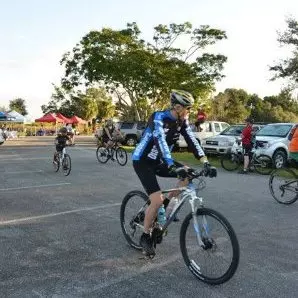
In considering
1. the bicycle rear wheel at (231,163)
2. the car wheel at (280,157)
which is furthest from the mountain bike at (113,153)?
the car wheel at (280,157)

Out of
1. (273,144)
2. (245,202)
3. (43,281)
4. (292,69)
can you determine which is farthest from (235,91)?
(43,281)

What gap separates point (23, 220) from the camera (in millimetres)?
7816

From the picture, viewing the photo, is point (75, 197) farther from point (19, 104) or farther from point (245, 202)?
point (19, 104)

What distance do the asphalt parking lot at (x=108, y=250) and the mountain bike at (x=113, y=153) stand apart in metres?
7.12

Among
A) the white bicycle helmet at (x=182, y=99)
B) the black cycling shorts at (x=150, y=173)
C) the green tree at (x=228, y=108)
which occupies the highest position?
the green tree at (x=228, y=108)

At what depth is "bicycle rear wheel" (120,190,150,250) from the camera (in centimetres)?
590

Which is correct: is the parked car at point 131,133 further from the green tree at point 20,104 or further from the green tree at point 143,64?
the green tree at point 20,104

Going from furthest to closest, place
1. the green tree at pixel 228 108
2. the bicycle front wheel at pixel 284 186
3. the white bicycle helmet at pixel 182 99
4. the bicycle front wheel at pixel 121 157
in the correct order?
the green tree at pixel 228 108, the bicycle front wheel at pixel 121 157, the bicycle front wheel at pixel 284 186, the white bicycle helmet at pixel 182 99

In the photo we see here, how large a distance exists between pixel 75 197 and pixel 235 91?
79.6 meters

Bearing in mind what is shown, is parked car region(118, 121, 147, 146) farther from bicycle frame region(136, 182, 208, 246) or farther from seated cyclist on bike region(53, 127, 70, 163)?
bicycle frame region(136, 182, 208, 246)

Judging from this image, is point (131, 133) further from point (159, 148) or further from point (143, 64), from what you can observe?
point (159, 148)

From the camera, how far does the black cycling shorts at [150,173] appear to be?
5400mm

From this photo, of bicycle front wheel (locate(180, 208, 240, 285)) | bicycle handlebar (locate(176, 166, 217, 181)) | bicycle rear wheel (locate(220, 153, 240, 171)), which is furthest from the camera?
bicycle rear wheel (locate(220, 153, 240, 171))

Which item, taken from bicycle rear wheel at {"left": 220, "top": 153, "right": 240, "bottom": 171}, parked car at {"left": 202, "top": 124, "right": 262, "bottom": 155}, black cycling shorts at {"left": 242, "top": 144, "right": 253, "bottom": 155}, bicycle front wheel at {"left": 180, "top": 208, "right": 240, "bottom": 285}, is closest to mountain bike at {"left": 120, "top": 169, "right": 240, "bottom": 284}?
bicycle front wheel at {"left": 180, "top": 208, "right": 240, "bottom": 285}
